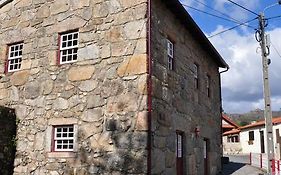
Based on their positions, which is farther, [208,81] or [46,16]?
[208,81]

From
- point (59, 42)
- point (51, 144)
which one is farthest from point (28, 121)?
point (59, 42)

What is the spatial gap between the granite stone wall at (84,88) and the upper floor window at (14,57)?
21 centimetres

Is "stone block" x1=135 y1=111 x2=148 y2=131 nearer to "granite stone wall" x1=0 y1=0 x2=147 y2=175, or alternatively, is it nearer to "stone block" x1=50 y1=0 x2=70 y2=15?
"granite stone wall" x1=0 y1=0 x2=147 y2=175

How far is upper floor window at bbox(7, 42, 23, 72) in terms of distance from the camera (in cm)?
1281

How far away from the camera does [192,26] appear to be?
13734 mm

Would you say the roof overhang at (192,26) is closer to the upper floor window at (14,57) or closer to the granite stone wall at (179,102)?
the granite stone wall at (179,102)

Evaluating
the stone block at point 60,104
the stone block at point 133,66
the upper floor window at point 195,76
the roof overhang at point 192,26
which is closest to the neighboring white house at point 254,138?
the roof overhang at point 192,26

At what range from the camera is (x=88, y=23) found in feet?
37.3

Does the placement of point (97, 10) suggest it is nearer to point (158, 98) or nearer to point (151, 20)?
point (151, 20)

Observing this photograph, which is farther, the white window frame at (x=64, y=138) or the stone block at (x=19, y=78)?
the stone block at (x=19, y=78)

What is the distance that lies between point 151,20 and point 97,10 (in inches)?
76.7

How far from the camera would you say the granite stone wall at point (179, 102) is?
34.4 feet

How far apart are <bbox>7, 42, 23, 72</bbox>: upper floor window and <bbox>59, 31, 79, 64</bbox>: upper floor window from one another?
196 centimetres

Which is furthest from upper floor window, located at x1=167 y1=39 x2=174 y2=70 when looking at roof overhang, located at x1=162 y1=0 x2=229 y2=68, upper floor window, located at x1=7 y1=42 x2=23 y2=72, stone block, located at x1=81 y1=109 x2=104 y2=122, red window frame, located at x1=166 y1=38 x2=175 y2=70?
upper floor window, located at x1=7 y1=42 x2=23 y2=72
